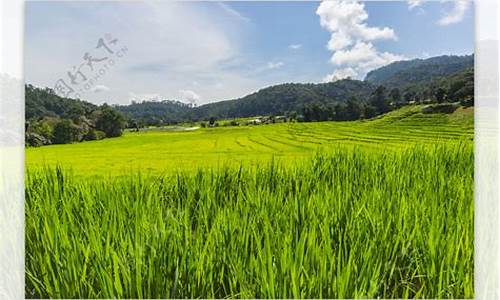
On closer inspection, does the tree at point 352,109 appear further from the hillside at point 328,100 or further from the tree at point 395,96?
the tree at point 395,96

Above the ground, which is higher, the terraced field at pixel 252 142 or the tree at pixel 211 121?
the tree at pixel 211 121

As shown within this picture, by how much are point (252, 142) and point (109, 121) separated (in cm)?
60

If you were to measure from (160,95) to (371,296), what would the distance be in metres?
1.12

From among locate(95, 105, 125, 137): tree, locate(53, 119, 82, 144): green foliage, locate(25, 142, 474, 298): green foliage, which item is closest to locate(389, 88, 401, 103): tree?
locate(25, 142, 474, 298): green foliage

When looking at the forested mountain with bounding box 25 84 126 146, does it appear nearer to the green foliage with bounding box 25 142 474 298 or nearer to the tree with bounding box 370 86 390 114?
the green foliage with bounding box 25 142 474 298

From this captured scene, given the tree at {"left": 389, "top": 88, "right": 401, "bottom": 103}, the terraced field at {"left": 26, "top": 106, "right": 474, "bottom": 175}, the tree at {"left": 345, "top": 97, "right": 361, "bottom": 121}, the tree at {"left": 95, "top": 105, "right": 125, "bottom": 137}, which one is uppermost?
the tree at {"left": 389, "top": 88, "right": 401, "bottom": 103}

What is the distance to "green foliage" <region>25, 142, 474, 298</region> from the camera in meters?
1.16

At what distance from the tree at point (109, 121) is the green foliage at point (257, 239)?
215mm

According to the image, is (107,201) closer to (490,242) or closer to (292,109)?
(292,109)

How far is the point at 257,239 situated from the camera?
1191 millimetres

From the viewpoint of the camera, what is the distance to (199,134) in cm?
197

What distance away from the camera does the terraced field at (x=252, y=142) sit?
6.06ft

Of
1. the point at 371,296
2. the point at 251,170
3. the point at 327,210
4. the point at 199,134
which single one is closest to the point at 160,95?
the point at 199,134

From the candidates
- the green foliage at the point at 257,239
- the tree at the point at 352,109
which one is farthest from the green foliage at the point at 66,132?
the tree at the point at 352,109
